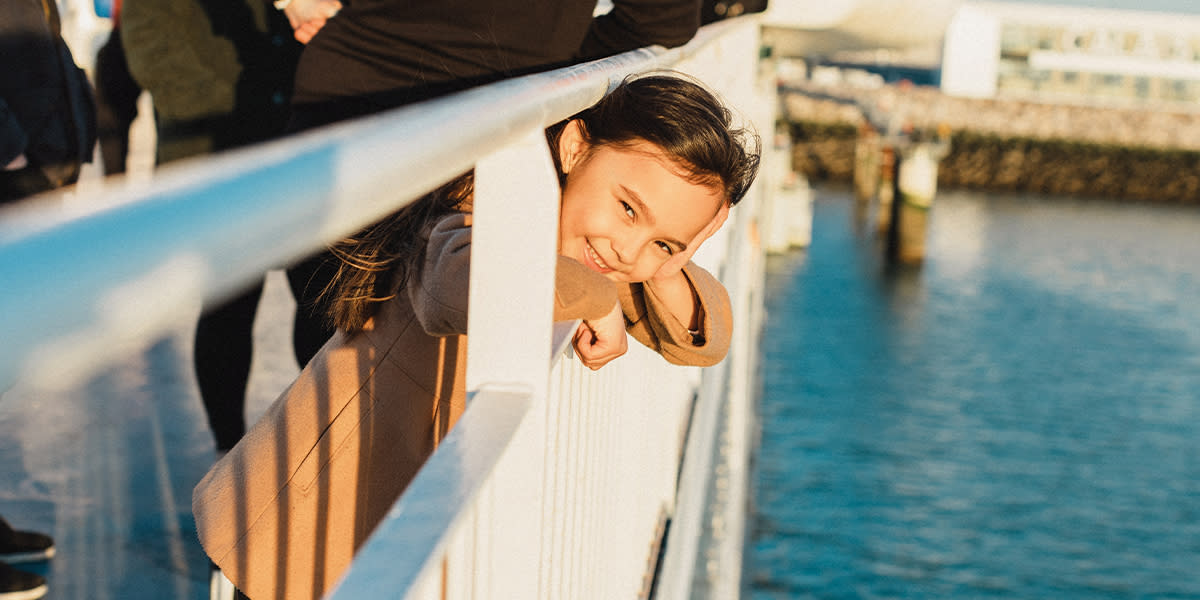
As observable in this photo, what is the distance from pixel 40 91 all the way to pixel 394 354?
1.53 meters

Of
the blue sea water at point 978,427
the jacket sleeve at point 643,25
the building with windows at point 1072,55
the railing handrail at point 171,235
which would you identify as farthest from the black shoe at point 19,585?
the building with windows at point 1072,55

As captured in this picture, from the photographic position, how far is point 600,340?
→ 1.44 metres

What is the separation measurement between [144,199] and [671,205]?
1198 mm

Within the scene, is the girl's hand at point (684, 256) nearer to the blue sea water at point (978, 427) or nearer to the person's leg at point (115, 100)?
the person's leg at point (115, 100)

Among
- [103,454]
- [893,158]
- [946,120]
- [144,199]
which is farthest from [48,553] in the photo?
[946,120]

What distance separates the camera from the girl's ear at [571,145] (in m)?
1.59

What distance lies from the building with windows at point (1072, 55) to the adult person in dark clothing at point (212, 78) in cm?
5231

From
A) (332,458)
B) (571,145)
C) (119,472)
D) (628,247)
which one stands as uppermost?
(571,145)

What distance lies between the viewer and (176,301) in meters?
0.38

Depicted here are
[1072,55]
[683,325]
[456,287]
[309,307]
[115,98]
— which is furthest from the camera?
[1072,55]

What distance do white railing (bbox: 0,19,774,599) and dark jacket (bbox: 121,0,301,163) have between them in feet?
4.44

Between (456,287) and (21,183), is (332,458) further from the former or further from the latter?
(21,183)

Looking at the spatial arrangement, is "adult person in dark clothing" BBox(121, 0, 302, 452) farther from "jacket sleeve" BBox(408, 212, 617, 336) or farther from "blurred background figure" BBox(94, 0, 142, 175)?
"jacket sleeve" BBox(408, 212, 617, 336)

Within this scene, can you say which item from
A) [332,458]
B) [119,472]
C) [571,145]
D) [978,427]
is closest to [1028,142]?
[978,427]
